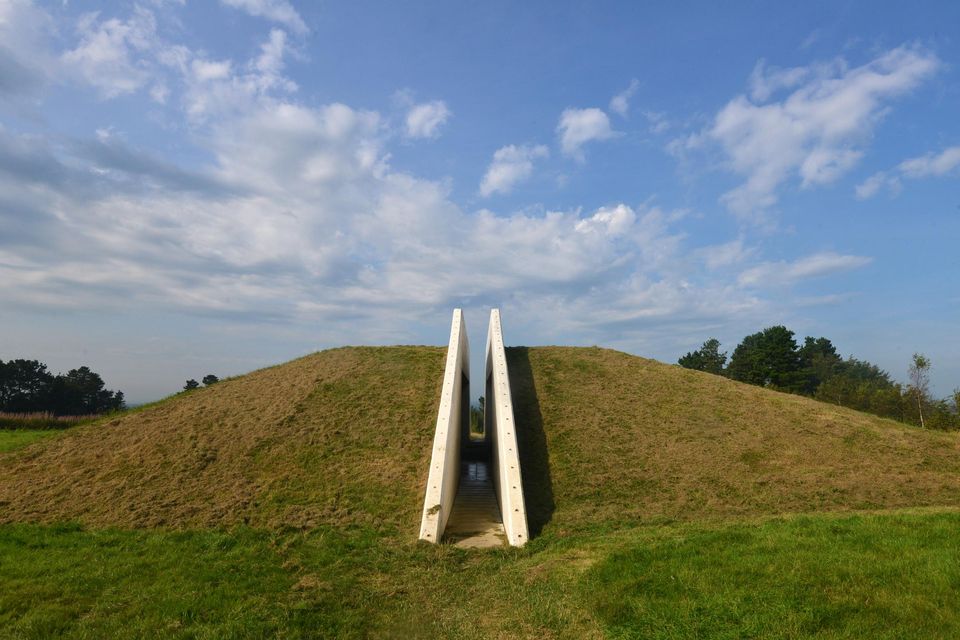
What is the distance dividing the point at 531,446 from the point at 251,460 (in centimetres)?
656

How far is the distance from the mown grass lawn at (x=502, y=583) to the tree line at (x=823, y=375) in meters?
21.5

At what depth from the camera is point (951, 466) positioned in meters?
12.1

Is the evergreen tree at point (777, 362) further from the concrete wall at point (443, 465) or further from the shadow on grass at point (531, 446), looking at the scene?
the concrete wall at point (443, 465)

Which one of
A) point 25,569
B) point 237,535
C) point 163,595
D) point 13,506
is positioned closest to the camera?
point 163,595

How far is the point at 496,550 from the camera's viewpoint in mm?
8406

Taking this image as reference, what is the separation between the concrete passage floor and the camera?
9.05 metres

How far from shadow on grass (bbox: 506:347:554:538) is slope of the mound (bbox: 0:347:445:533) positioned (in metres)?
2.28

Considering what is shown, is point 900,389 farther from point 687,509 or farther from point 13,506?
point 13,506

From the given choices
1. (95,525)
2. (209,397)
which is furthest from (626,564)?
(209,397)

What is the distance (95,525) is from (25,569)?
2.15 meters

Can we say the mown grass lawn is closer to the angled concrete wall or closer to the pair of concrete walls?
the angled concrete wall

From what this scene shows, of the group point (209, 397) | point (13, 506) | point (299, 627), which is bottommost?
point (299, 627)

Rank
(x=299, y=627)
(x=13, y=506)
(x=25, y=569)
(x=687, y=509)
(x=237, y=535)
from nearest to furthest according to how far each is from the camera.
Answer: (x=299, y=627)
(x=25, y=569)
(x=237, y=535)
(x=13, y=506)
(x=687, y=509)

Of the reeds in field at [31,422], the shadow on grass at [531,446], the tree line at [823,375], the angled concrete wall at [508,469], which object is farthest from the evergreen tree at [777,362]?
the reeds in field at [31,422]
